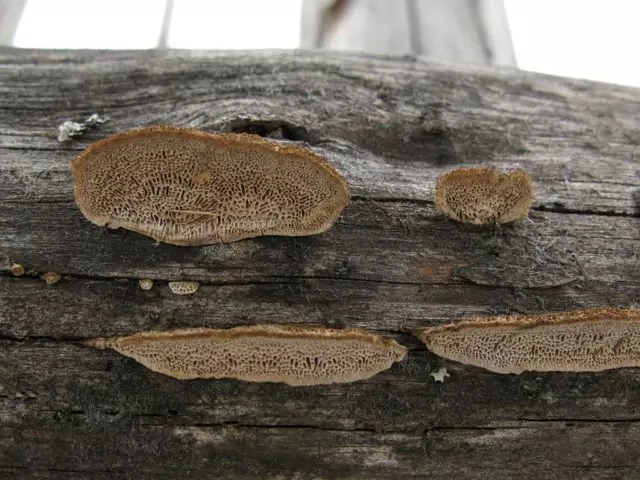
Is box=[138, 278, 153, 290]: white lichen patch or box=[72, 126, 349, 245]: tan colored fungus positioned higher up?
box=[72, 126, 349, 245]: tan colored fungus

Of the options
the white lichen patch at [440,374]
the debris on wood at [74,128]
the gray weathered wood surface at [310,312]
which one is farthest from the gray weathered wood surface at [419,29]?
the white lichen patch at [440,374]

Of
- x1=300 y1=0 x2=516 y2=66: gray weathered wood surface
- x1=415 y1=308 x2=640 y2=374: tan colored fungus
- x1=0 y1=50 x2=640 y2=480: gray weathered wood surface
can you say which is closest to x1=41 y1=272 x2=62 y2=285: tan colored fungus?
x1=0 y1=50 x2=640 y2=480: gray weathered wood surface

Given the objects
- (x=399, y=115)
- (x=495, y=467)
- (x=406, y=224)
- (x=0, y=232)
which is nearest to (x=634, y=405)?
(x=495, y=467)

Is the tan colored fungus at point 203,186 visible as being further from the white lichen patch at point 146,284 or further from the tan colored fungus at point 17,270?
the tan colored fungus at point 17,270

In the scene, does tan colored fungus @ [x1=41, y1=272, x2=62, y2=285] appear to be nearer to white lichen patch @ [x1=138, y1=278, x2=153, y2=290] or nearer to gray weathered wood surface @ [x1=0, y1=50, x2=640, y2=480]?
gray weathered wood surface @ [x1=0, y1=50, x2=640, y2=480]

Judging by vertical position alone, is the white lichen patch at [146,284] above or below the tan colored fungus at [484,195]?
below

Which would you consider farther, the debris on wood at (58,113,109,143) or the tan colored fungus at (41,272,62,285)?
the debris on wood at (58,113,109,143)
